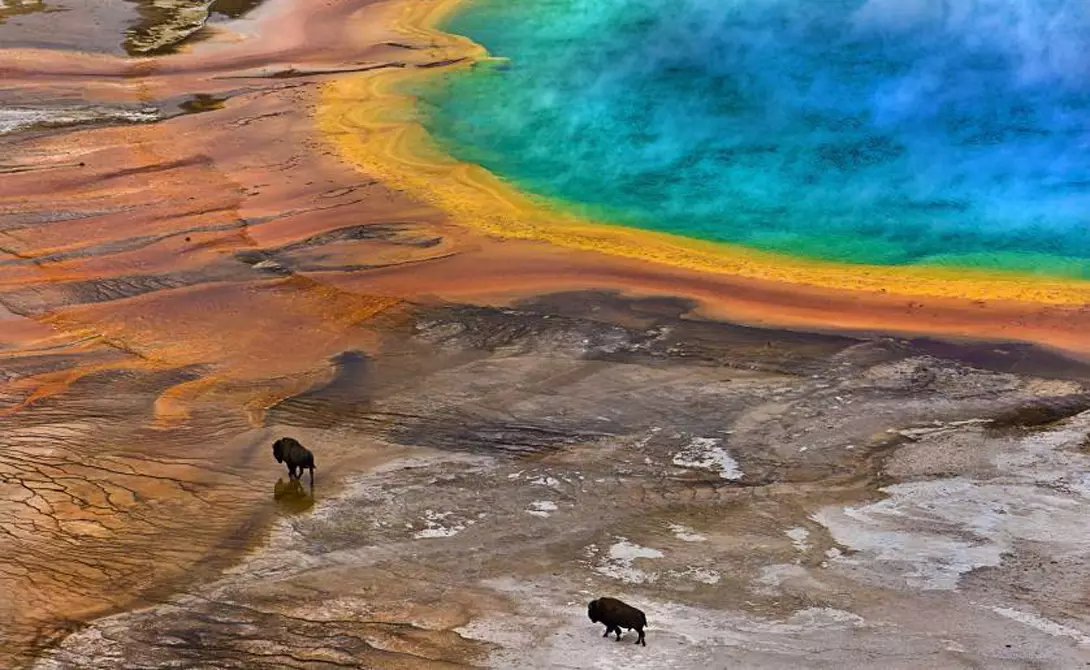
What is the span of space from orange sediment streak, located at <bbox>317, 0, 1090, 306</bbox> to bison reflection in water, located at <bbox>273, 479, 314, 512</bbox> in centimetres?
588

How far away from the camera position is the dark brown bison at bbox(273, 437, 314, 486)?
30.0ft

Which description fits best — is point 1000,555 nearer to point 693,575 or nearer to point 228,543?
point 693,575

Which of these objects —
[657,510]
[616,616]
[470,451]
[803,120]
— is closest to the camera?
[616,616]

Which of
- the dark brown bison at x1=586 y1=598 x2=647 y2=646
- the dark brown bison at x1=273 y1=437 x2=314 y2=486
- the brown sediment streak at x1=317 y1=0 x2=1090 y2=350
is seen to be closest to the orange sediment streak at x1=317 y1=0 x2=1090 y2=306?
the brown sediment streak at x1=317 y1=0 x2=1090 y2=350

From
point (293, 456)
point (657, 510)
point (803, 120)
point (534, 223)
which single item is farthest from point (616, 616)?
point (803, 120)

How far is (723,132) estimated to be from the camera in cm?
1811

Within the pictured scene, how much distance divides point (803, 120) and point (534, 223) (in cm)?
523

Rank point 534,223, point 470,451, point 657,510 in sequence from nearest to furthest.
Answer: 1. point 657,510
2. point 470,451
3. point 534,223

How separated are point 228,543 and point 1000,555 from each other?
5.01 m

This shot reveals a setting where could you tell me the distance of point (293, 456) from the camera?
9156 mm

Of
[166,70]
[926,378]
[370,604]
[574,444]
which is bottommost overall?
[370,604]

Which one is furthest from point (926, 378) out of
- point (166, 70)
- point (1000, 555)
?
point (166, 70)

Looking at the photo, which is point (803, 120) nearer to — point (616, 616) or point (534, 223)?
point (534, 223)

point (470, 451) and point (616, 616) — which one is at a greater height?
point (470, 451)
